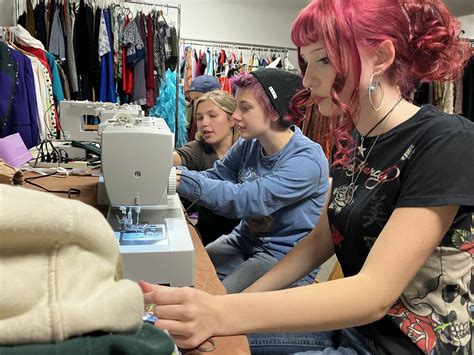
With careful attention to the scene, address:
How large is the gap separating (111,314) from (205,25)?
5810 mm

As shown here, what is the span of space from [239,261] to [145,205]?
0.72 meters

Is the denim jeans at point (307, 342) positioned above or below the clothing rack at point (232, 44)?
above

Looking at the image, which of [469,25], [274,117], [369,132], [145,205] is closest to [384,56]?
[369,132]

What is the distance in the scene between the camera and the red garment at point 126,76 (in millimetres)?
4430

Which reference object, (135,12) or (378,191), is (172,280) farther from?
(135,12)

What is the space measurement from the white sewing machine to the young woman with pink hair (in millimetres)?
221

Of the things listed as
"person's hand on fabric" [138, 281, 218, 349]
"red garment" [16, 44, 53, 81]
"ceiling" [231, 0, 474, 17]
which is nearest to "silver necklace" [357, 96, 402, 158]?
"person's hand on fabric" [138, 281, 218, 349]

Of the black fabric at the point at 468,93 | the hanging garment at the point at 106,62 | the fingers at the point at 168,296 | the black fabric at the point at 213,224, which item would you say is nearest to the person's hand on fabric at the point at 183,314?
the fingers at the point at 168,296

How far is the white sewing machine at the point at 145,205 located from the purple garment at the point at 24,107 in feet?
8.95

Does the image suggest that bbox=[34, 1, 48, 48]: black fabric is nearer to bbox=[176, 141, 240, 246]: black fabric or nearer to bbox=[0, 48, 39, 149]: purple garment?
bbox=[0, 48, 39, 149]: purple garment

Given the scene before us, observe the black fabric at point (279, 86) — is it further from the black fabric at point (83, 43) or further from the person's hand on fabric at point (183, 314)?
the black fabric at point (83, 43)

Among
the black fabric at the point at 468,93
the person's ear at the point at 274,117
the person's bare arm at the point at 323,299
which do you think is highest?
the person's bare arm at the point at 323,299

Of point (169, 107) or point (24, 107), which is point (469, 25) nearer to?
point (169, 107)

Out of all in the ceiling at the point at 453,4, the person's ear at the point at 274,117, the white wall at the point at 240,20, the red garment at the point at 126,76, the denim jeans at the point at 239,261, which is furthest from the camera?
the white wall at the point at 240,20
